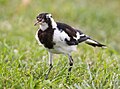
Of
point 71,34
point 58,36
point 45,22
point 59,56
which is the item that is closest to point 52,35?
point 58,36

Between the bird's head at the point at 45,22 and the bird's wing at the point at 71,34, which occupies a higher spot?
the bird's head at the point at 45,22

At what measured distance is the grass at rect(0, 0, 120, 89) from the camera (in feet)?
17.2

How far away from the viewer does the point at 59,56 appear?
270 inches

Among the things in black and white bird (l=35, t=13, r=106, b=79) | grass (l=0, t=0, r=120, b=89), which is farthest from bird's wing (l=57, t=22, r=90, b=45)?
grass (l=0, t=0, r=120, b=89)

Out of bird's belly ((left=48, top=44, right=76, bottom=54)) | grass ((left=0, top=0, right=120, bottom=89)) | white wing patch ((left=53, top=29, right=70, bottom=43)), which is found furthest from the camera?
bird's belly ((left=48, top=44, right=76, bottom=54))

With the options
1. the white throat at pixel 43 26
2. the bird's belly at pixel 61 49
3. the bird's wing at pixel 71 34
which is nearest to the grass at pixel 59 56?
the bird's belly at pixel 61 49

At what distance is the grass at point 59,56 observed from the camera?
5234 millimetres

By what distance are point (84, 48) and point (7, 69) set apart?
2961 mm

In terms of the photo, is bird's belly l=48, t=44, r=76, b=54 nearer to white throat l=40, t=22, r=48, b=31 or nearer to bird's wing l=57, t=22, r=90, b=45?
bird's wing l=57, t=22, r=90, b=45

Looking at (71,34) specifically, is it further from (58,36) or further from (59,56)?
(59,56)

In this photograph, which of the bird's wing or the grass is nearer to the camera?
the grass

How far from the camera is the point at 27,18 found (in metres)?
10.7

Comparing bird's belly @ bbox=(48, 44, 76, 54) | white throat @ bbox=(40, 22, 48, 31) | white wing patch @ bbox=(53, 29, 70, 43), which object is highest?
white throat @ bbox=(40, 22, 48, 31)

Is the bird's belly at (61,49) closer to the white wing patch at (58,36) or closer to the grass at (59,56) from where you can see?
the white wing patch at (58,36)
